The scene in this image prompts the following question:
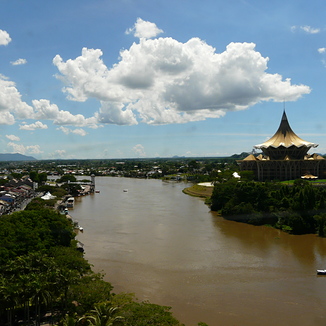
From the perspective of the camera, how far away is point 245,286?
18922 millimetres

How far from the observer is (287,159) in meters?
68.1

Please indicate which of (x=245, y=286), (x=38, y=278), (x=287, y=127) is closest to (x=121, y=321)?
(x=38, y=278)

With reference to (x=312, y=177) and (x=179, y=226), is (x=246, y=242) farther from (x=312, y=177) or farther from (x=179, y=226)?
(x=312, y=177)

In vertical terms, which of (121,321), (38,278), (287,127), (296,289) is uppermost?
(287,127)

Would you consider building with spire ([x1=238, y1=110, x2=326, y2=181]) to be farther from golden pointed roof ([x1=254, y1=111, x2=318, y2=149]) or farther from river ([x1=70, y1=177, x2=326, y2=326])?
river ([x1=70, y1=177, x2=326, y2=326])

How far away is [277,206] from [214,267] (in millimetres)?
16252

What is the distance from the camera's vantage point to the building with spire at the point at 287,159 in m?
68.8

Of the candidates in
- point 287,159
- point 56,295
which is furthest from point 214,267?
point 287,159

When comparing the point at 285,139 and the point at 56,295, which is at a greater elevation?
the point at 285,139

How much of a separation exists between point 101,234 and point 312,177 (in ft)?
155

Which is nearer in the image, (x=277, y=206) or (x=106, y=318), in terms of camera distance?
(x=106, y=318)

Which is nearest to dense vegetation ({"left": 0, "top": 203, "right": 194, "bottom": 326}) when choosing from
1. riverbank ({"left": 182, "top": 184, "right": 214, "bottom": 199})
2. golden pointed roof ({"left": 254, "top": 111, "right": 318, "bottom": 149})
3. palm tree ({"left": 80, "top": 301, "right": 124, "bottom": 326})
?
palm tree ({"left": 80, "top": 301, "right": 124, "bottom": 326})

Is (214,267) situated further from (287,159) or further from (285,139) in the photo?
(285,139)

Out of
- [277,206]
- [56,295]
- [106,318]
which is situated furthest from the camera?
[277,206]
